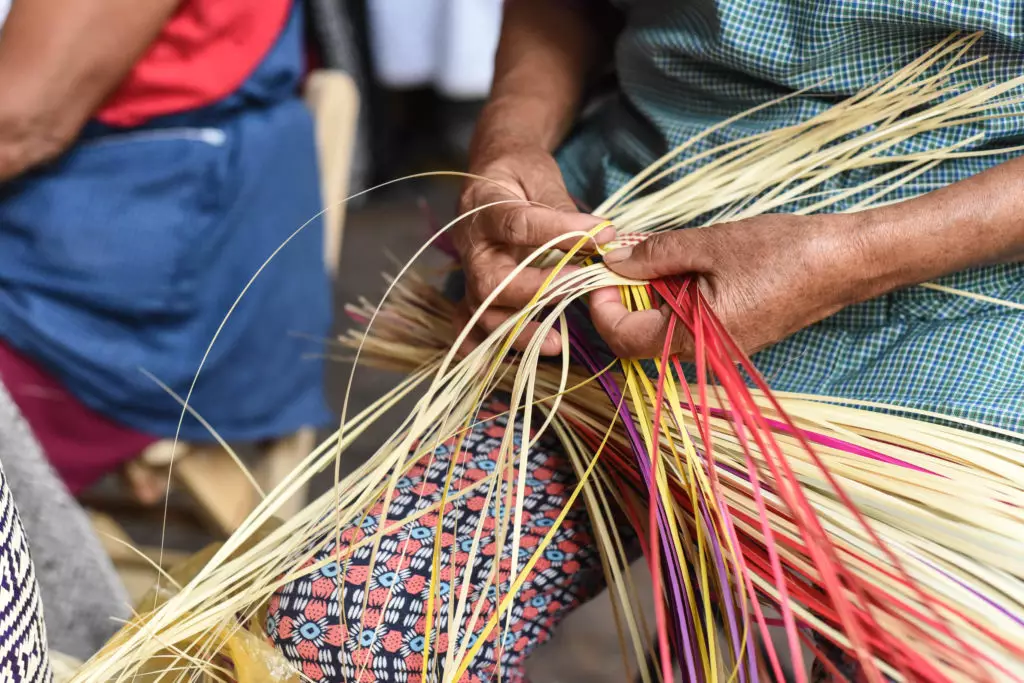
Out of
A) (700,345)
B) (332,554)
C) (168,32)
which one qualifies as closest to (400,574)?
(332,554)

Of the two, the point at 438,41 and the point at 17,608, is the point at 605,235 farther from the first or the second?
the point at 438,41

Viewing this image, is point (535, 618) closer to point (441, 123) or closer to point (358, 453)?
point (358, 453)

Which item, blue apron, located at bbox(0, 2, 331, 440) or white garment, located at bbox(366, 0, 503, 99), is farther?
white garment, located at bbox(366, 0, 503, 99)

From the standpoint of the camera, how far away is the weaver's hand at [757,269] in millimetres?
702

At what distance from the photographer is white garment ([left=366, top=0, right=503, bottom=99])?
234 cm

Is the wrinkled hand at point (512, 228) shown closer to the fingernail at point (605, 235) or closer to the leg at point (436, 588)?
the fingernail at point (605, 235)

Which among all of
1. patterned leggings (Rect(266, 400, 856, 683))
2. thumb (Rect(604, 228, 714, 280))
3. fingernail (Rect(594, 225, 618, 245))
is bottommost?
patterned leggings (Rect(266, 400, 856, 683))

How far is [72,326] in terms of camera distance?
1.19 metres

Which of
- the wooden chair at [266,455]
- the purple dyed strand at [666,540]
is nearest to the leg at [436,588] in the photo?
the purple dyed strand at [666,540]

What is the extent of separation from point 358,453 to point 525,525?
3.28 ft

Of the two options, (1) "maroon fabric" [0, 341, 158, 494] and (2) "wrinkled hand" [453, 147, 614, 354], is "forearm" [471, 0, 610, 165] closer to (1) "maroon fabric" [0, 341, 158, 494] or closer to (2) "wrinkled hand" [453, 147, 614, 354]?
(2) "wrinkled hand" [453, 147, 614, 354]

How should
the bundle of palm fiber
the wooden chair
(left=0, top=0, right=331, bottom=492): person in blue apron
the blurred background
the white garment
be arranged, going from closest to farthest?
1. the bundle of palm fiber
2. (left=0, top=0, right=331, bottom=492): person in blue apron
3. the wooden chair
4. the blurred background
5. the white garment

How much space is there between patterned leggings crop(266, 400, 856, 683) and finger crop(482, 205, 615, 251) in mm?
197

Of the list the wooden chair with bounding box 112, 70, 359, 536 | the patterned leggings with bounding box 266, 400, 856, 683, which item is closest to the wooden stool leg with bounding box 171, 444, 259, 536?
the wooden chair with bounding box 112, 70, 359, 536
